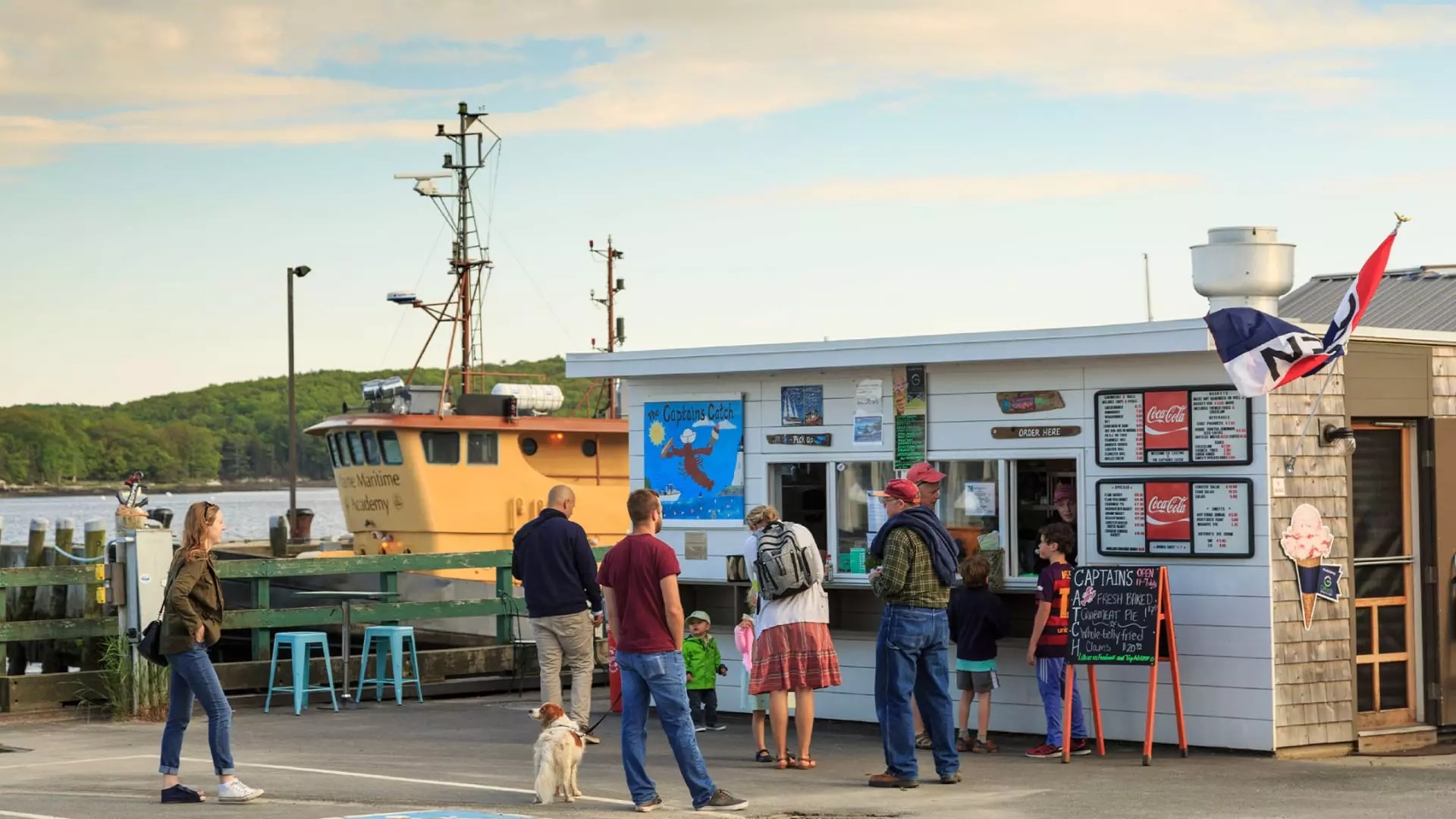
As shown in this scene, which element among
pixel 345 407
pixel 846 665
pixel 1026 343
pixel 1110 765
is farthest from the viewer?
pixel 345 407

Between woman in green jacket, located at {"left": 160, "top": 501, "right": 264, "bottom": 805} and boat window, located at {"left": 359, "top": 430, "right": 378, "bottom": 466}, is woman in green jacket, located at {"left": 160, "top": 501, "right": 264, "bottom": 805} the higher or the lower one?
the lower one

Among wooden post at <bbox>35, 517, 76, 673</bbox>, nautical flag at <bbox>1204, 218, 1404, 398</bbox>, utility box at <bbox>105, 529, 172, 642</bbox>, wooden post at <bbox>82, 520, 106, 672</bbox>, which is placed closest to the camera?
nautical flag at <bbox>1204, 218, 1404, 398</bbox>

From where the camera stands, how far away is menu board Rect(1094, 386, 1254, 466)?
36.5ft

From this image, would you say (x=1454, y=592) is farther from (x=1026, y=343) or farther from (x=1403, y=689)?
(x=1026, y=343)

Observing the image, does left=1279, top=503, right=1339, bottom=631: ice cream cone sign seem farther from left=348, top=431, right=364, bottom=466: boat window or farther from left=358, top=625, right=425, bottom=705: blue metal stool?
left=348, top=431, right=364, bottom=466: boat window

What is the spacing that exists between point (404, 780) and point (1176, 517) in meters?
4.78

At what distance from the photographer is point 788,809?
931 cm

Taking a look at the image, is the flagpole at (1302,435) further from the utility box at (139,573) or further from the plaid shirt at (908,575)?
the utility box at (139,573)

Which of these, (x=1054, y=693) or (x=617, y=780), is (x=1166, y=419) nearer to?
(x=1054, y=693)

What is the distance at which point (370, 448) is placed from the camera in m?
23.7

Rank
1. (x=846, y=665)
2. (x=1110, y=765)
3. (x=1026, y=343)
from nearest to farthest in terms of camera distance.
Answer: (x=1110, y=765) → (x=1026, y=343) → (x=846, y=665)

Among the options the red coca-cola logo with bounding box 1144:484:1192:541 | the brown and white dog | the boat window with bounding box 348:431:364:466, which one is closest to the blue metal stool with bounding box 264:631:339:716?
the brown and white dog

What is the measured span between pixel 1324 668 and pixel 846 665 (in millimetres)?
3268

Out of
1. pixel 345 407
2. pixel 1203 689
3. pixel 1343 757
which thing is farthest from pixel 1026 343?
pixel 345 407
